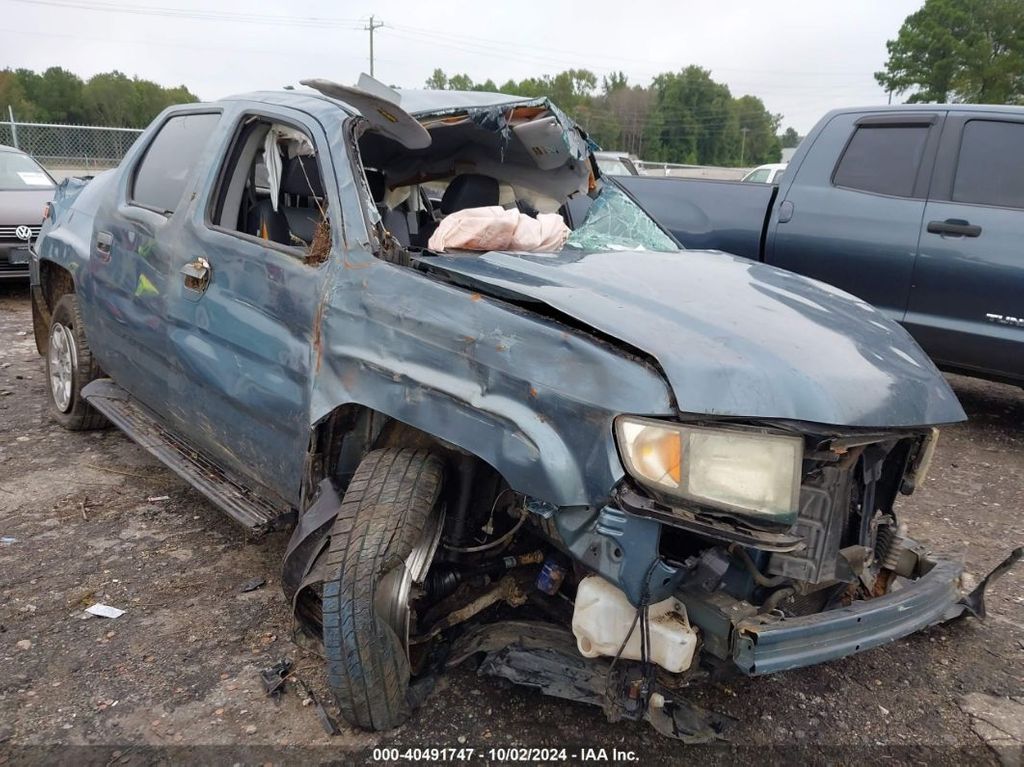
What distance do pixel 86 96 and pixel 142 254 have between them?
197 ft

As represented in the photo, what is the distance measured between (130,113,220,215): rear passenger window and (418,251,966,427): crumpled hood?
1531 mm

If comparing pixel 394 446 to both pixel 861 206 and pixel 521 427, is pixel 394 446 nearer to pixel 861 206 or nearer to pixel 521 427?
pixel 521 427

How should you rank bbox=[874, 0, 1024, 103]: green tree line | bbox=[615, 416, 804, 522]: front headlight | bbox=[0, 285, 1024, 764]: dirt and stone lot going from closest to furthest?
1. bbox=[615, 416, 804, 522]: front headlight
2. bbox=[0, 285, 1024, 764]: dirt and stone lot
3. bbox=[874, 0, 1024, 103]: green tree line

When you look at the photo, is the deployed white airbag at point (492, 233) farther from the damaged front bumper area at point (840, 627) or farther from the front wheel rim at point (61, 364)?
the front wheel rim at point (61, 364)

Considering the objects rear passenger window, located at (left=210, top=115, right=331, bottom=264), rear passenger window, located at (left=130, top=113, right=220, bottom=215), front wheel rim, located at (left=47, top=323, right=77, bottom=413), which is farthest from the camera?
front wheel rim, located at (left=47, top=323, right=77, bottom=413)

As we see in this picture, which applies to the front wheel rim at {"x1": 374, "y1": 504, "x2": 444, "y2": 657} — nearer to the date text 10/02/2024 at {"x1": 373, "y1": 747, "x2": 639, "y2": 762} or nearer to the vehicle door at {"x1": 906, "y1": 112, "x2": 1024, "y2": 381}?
the date text 10/02/2024 at {"x1": 373, "y1": 747, "x2": 639, "y2": 762}

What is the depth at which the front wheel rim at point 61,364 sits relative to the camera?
435cm

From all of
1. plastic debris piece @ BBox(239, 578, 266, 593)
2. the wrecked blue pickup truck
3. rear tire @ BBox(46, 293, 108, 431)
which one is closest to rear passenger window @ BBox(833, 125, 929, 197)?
the wrecked blue pickup truck

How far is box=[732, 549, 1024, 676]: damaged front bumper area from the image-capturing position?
6.20 feet

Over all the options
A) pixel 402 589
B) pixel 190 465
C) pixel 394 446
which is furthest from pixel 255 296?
pixel 402 589

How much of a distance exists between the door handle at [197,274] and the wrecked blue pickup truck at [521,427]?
0.04 ft

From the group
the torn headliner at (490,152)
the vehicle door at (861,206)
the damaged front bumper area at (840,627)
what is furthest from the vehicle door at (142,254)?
the vehicle door at (861,206)

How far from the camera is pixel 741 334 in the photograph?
6.81 ft

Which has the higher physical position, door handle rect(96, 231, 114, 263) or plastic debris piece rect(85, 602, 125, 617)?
door handle rect(96, 231, 114, 263)
